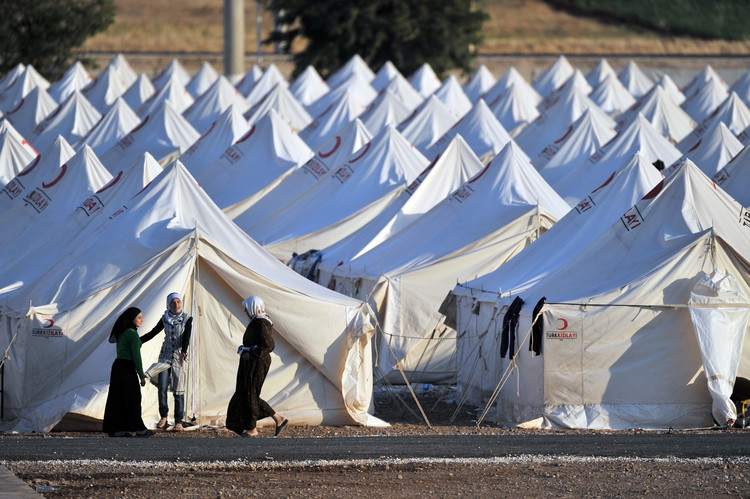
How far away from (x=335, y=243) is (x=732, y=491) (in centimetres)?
1180

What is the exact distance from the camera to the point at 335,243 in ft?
71.1

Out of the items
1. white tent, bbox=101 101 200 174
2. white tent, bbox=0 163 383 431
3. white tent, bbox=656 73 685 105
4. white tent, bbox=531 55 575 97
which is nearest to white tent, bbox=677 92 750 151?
white tent, bbox=656 73 685 105

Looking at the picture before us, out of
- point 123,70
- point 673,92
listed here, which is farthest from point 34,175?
point 123,70

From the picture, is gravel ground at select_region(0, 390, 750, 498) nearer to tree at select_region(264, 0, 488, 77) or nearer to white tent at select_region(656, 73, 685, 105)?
white tent at select_region(656, 73, 685, 105)

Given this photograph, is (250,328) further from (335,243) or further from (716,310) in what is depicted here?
(335,243)

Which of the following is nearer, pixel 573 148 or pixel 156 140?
pixel 573 148

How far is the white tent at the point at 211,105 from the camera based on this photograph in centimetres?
4016

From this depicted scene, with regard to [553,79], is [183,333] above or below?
below

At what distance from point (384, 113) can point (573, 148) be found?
10270mm

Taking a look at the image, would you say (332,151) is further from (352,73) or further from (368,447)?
(352,73)

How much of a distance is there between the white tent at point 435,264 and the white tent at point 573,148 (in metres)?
7.26

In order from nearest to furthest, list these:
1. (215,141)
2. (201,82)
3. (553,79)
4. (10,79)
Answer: (215,141) < (10,79) < (201,82) < (553,79)

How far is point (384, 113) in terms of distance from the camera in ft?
122

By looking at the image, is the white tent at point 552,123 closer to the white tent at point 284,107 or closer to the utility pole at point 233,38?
the white tent at point 284,107
